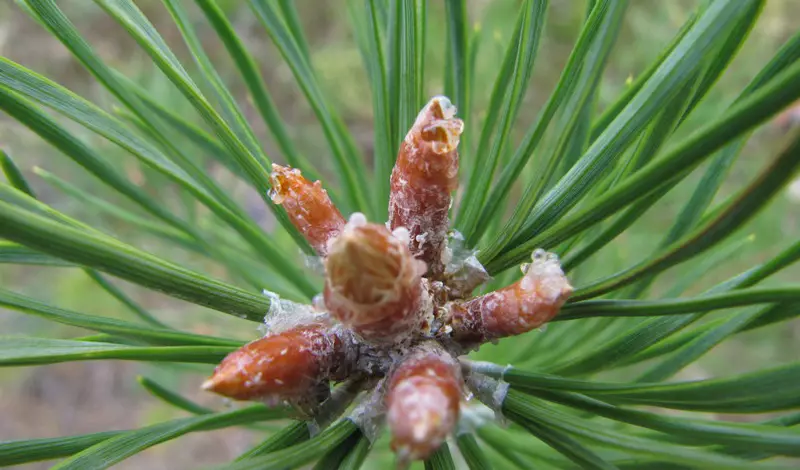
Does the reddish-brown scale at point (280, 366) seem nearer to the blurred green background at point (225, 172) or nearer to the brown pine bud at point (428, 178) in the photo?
the brown pine bud at point (428, 178)

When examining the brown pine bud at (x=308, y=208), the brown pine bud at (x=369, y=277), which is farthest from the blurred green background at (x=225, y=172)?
the brown pine bud at (x=369, y=277)

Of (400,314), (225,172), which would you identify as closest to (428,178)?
(400,314)

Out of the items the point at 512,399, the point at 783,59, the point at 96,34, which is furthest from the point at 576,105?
the point at 96,34

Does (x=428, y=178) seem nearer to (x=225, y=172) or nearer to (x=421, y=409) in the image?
(x=421, y=409)

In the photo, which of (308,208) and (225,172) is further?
(225,172)

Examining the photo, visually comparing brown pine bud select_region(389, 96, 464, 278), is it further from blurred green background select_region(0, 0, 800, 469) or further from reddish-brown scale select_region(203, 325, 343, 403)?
blurred green background select_region(0, 0, 800, 469)

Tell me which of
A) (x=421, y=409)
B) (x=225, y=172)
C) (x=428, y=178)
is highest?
(x=225, y=172)

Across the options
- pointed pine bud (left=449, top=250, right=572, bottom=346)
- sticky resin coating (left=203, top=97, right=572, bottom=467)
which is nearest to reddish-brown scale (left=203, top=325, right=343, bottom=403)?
sticky resin coating (left=203, top=97, right=572, bottom=467)
